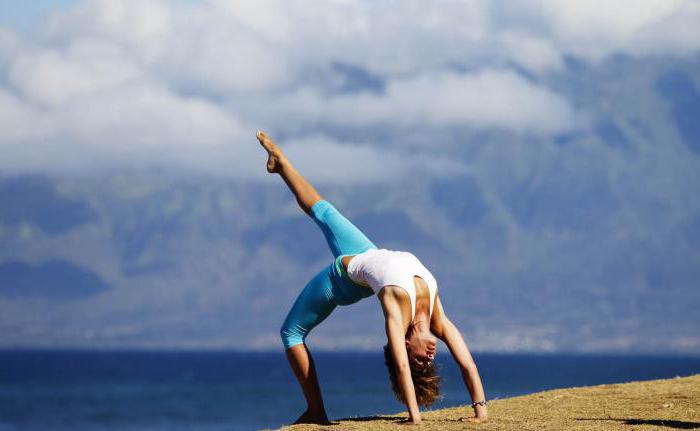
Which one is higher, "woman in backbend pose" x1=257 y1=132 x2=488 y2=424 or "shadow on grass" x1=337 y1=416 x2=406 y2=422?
"woman in backbend pose" x1=257 y1=132 x2=488 y2=424

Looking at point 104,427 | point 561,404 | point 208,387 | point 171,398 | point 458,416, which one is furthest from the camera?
point 208,387

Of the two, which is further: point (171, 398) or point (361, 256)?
point (171, 398)

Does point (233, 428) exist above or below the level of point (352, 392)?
below

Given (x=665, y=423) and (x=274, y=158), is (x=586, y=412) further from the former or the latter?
(x=274, y=158)

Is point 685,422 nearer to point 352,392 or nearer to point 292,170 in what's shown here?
point 292,170

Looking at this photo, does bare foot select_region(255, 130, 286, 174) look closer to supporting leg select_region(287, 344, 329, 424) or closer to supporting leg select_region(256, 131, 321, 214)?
supporting leg select_region(256, 131, 321, 214)

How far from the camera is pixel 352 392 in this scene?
15812cm

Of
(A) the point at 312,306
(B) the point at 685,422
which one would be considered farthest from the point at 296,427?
(B) the point at 685,422

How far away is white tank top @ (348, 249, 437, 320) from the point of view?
Result: 1361 centimetres

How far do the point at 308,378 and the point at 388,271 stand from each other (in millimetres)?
2127

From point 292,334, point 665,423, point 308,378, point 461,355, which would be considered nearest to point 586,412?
point 665,423

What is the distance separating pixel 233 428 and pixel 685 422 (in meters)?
97.0

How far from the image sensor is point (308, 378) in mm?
14891

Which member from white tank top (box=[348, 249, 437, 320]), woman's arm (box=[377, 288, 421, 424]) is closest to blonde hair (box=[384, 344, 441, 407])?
woman's arm (box=[377, 288, 421, 424])
